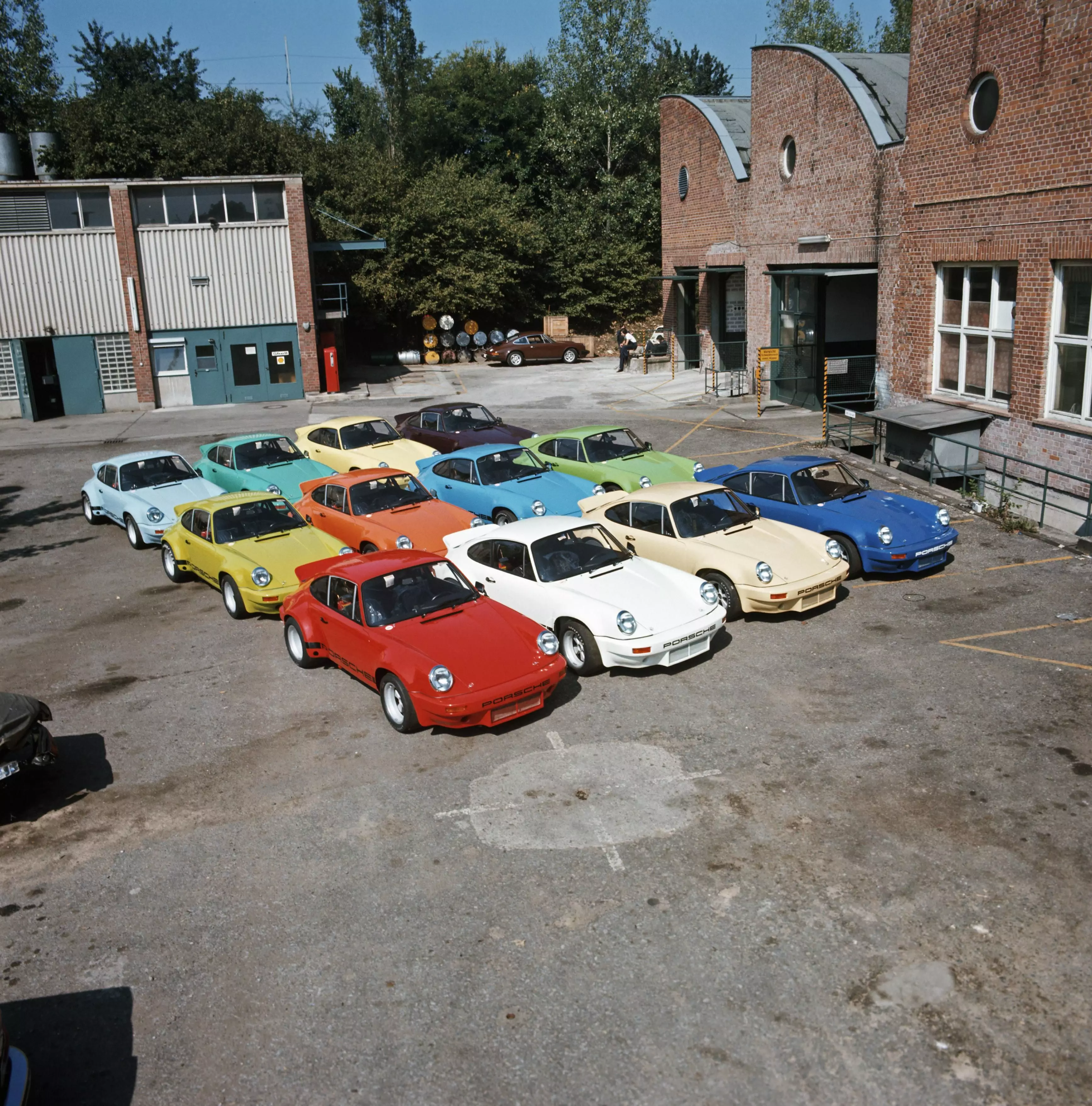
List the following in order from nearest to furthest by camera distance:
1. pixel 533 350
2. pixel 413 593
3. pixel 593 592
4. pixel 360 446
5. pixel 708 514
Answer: pixel 413 593, pixel 593 592, pixel 708 514, pixel 360 446, pixel 533 350

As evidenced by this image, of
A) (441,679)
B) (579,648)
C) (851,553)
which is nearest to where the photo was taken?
(441,679)

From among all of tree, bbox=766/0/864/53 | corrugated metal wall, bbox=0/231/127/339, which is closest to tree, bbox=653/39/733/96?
tree, bbox=766/0/864/53

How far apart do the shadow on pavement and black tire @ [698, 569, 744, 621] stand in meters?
7.77

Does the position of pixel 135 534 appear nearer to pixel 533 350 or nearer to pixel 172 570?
pixel 172 570

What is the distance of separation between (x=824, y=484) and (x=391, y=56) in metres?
49.1

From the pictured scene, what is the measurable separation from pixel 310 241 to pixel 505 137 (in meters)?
25.9

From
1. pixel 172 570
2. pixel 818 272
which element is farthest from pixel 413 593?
pixel 818 272

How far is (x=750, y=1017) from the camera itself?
586cm

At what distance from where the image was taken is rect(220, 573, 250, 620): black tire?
13086mm

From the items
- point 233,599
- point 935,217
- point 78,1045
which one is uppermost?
point 935,217

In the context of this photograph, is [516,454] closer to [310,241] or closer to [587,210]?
[310,241]

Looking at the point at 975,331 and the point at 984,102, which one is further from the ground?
the point at 984,102

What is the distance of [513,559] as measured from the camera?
38.0 ft

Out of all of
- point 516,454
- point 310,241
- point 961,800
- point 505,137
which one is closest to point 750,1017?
point 961,800
